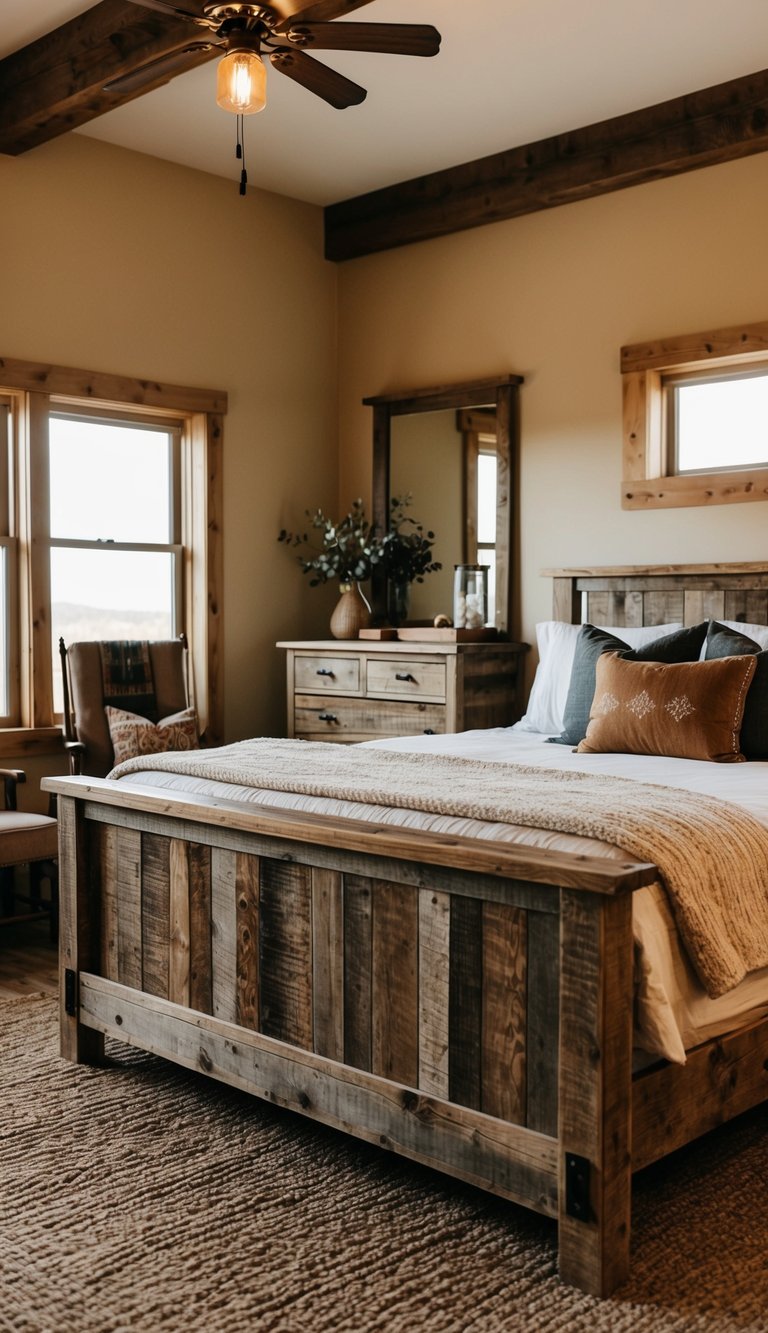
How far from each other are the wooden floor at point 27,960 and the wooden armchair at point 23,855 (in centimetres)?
7

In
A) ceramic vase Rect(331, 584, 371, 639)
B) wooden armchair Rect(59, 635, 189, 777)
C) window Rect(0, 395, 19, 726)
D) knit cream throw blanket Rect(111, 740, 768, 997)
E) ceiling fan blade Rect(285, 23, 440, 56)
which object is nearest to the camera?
knit cream throw blanket Rect(111, 740, 768, 997)

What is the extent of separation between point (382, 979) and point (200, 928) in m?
0.58

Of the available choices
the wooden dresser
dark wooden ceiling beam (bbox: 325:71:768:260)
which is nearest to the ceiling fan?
dark wooden ceiling beam (bbox: 325:71:768:260)

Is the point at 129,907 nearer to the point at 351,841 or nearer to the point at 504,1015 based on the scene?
the point at 351,841

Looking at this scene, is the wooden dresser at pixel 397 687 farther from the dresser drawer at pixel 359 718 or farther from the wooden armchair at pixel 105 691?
the wooden armchair at pixel 105 691

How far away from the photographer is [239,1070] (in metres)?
2.62

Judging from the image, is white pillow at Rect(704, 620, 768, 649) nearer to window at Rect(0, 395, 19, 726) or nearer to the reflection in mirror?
the reflection in mirror

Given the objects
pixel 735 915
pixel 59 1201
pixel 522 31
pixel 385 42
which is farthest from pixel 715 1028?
pixel 522 31

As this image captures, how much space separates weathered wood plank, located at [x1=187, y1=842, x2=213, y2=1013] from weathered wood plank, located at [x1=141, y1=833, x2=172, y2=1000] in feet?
0.31

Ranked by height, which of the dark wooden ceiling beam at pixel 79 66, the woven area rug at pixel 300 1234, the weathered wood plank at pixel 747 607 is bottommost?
the woven area rug at pixel 300 1234

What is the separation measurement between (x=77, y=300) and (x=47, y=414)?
0.48m

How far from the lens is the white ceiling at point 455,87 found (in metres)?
3.81

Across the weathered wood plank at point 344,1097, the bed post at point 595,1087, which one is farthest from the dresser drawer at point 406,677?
the bed post at point 595,1087

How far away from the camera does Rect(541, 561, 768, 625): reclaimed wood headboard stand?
168 inches
